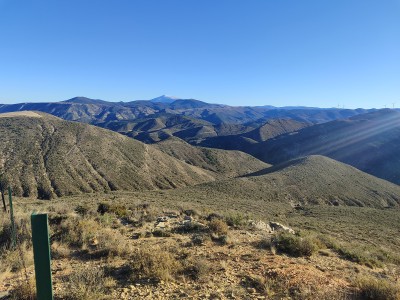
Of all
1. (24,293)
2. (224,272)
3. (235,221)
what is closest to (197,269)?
(224,272)

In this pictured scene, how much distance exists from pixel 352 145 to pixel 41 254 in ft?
500

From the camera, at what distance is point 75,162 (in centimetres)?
6412

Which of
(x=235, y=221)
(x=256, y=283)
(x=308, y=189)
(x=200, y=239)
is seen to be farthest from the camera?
(x=308, y=189)

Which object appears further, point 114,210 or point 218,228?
point 114,210

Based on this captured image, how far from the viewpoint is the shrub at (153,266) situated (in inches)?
291

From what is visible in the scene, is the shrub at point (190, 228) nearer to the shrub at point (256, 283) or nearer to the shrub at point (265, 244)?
the shrub at point (265, 244)

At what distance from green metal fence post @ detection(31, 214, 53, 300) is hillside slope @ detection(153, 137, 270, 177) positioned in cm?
9113

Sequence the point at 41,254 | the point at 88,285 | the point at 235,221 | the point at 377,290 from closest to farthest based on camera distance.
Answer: the point at 41,254 → the point at 88,285 → the point at 377,290 → the point at 235,221

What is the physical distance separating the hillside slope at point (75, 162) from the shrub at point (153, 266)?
159 feet

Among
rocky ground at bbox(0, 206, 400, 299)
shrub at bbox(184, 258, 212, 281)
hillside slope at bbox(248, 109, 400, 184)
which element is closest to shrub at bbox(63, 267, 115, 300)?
rocky ground at bbox(0, 206, 400, 299)

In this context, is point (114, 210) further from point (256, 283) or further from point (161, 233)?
point (256, 283)

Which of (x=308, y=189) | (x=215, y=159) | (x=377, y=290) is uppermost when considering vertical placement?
(x=377, y=290)

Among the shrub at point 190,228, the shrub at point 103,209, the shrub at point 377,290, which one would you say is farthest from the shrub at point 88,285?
the shrub at point 103,209

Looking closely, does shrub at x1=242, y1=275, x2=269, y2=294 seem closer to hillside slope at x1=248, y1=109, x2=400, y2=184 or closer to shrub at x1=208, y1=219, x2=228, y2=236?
shrub at x1=208, y1=219, x2=228, y2=236
